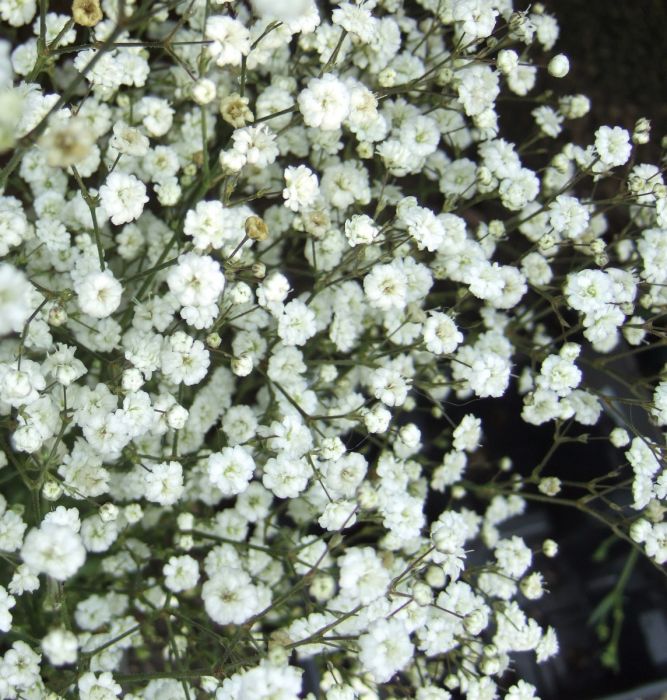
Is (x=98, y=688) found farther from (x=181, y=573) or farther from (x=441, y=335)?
(x=441, y=335)

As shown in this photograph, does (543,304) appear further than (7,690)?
Yes

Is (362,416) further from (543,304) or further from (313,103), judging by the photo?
(543,304)

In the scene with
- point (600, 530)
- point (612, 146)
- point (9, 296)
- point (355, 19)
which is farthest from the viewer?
point (600, 530)

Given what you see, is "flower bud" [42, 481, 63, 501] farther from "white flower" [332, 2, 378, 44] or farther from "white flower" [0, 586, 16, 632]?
"white flower" [332, 2, 378, 44]

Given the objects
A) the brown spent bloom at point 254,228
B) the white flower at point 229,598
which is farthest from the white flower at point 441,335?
the white flower at point 229,598

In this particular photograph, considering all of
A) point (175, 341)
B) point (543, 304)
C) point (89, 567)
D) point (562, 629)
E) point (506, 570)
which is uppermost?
point (543, 304)

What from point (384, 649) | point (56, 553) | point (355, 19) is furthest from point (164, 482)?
point (355, 19)

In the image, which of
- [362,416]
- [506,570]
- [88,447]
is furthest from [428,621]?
[88,447]
